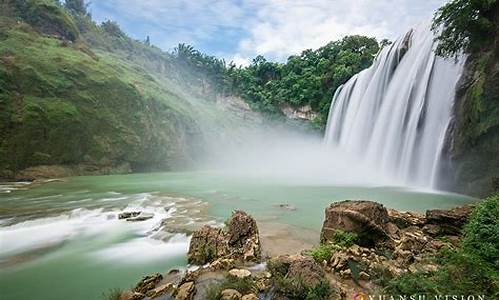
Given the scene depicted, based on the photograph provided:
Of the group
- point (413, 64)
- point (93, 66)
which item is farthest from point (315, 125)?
point (93, 66)

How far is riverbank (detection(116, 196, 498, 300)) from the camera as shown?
417 centimetres

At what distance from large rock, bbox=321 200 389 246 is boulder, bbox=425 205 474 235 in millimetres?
1038

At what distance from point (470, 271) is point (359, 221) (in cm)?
240

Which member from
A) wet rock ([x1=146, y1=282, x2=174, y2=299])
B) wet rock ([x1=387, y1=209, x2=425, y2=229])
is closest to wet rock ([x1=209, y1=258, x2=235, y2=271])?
wet rock ([x1=146, y1=282, x2=174, y2=299])

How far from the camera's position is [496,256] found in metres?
3.96

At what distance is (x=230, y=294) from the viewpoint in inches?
159

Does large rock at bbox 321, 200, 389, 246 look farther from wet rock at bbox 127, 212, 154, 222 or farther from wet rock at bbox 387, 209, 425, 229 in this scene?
wet rock at bbox 127, 212, 154, 222

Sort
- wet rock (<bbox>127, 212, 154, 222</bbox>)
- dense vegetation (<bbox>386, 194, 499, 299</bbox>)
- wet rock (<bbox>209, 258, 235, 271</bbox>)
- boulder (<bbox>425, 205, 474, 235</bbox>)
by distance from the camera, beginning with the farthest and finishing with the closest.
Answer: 1. wet rock (<bbox>127, 212, 154, 222</bbox>)
2. boulder (<bbox>425, 205, 474, 235</bbox>)
3. wet rock (<bbox>209, 258, 235, 271</bbox>)
4. dense vegetation (<bbox>386, 194, 499, 299</bbox>)

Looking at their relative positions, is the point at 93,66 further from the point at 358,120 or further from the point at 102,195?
the point at 358,120

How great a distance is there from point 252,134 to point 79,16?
3274 cm

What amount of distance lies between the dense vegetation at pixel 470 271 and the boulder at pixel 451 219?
1649 mm

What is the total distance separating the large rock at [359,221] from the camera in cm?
605

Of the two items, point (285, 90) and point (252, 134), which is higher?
point (285, 90)

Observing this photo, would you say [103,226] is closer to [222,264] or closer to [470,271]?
[222,264]
